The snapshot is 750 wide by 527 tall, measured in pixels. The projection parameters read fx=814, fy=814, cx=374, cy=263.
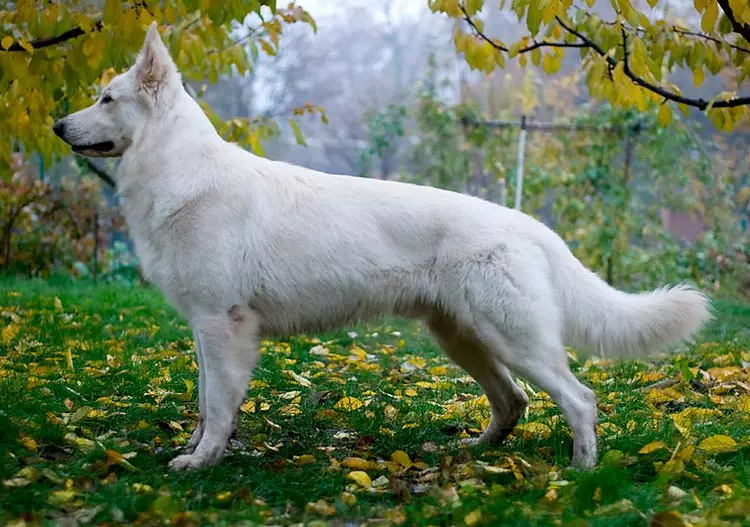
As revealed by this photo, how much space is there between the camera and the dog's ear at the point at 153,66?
11.5 feet

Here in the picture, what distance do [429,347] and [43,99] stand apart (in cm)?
318

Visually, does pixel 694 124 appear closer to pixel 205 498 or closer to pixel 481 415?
pixel 481 415

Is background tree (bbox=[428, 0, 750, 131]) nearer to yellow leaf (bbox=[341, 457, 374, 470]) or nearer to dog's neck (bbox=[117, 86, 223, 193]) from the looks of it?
dog's neck (bbox=[117, 86, 223, 193])

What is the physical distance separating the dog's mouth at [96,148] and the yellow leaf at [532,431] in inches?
88.0

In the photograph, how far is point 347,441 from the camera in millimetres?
3656

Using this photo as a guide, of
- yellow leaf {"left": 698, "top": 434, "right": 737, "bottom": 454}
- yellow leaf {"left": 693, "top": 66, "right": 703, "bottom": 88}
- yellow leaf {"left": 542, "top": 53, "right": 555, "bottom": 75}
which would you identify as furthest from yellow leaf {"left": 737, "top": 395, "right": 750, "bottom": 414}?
yellow leaf {"left": 542, "top": 53, "right": 555, "bottom": 75}

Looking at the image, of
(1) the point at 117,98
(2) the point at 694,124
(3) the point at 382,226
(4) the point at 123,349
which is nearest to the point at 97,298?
Answer: (4) the point at 123,349

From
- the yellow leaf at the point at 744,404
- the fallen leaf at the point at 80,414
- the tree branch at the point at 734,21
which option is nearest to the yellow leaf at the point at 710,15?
the tree branch at the point at 734,21

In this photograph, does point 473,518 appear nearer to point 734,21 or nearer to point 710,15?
point 710,15

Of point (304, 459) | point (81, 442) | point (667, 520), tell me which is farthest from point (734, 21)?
point (81, 442)

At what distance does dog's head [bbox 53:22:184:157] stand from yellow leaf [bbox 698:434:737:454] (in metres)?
2.69

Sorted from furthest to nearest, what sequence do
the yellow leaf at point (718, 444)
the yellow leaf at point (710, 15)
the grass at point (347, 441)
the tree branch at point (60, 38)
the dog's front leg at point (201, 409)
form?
the tree branch at point (60, 38)
the dog's front leg at point (201, 409)
the yellow leaf at point (710, 15)
the yellow leaf at point (718, 444)
the grass at point (347, 441)

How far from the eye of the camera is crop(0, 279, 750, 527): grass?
2.63 metres

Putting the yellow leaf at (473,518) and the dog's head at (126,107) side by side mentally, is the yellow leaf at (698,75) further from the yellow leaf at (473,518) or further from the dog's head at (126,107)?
the yellow leaf at (473,518)
